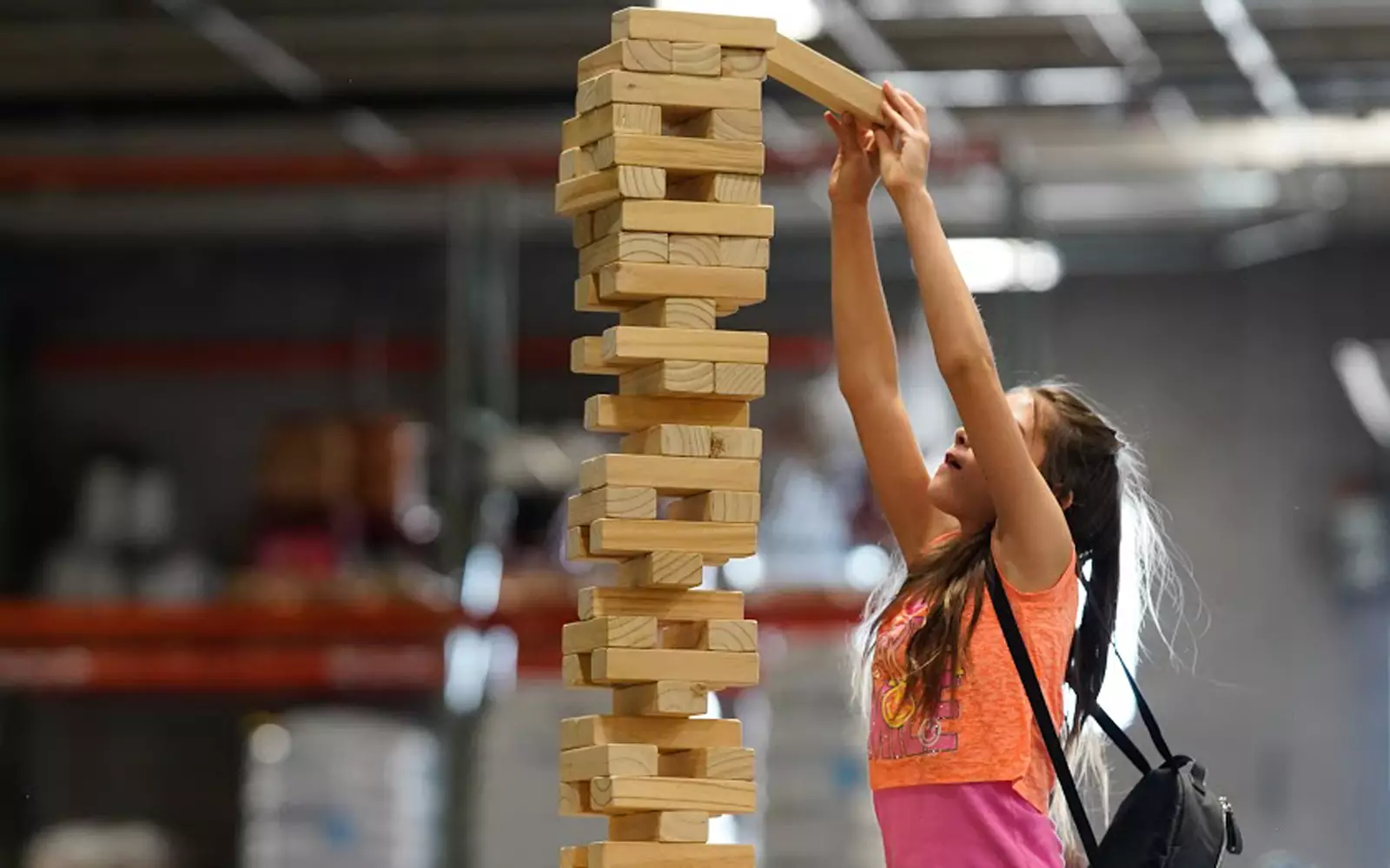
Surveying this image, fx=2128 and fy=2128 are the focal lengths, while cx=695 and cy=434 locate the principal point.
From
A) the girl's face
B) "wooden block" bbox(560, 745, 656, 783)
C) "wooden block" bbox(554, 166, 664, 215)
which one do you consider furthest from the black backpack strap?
"wooden block" bbox(554, 166, 664, 215)

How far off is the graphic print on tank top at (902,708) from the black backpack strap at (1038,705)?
0.31ft

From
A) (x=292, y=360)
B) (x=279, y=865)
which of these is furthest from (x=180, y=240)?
(x=279, y=865)

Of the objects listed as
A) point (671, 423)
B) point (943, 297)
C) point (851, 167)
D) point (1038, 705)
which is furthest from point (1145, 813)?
point (851, 167)

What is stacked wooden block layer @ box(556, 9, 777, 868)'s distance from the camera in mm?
3193

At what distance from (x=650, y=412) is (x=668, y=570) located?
0.26 m

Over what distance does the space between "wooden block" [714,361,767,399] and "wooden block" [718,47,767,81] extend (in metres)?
0.46

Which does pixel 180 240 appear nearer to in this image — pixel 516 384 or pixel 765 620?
pixel 516 384

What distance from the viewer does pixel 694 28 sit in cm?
330

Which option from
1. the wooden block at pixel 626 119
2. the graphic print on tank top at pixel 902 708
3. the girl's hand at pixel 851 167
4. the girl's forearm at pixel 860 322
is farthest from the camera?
the girl's forearm at pixel 860 322

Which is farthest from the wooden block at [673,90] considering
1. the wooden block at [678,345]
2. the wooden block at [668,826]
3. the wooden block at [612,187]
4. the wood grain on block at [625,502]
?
the wooden block at [668,826]

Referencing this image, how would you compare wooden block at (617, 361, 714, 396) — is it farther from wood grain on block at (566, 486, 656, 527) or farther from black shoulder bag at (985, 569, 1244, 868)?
black shoulder bag at (985, 569, 1244, 868)

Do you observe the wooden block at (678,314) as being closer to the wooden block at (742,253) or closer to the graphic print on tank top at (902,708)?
the wooden block at (742,253)

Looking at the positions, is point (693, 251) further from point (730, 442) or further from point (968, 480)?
point (968, 480)

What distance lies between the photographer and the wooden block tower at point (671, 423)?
3195mm
